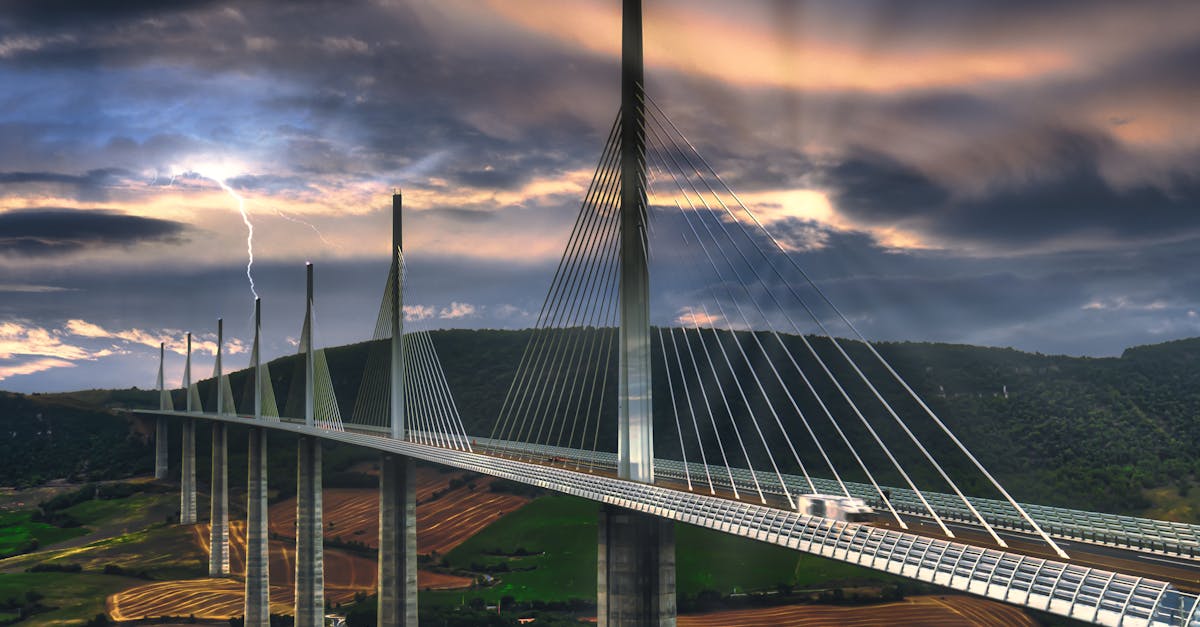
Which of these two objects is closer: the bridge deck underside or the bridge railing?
the bridge deck underside

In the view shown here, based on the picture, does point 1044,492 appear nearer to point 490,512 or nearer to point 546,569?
point 546,569

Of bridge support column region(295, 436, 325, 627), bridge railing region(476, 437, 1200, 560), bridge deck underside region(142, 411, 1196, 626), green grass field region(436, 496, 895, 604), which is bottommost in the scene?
green grass field region(436, 496, 895, 604)

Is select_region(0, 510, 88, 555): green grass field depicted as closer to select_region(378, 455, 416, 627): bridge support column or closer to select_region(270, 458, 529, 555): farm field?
select_region(270, 458, 529, 555): farm field

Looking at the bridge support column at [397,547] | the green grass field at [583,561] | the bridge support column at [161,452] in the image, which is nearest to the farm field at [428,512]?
the green grass field at [583,561]

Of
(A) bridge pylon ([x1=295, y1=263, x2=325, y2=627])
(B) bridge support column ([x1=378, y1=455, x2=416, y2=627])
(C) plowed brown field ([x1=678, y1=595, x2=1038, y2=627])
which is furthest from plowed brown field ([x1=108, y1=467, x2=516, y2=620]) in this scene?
(B) bridge support column ([x1=378, y1=455, x2=416, y2=627])

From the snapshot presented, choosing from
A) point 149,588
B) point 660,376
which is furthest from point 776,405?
point 149,588

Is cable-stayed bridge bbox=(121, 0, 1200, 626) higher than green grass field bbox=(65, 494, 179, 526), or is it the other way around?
cable-stayed bridge bbox=(121, 0, 1200, 626)
